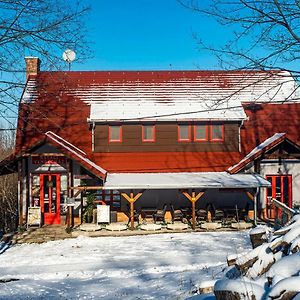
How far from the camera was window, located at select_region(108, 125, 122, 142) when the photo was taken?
19469 mm

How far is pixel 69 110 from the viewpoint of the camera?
20.4 metres

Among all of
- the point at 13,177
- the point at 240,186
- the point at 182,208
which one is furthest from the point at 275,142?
the point at 13,177

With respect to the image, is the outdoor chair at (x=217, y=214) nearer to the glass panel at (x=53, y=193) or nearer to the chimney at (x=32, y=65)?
the glass panel at (x=53, y=193)

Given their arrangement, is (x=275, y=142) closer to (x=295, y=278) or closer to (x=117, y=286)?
(x=117, y=286)

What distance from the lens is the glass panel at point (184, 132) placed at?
19.7m

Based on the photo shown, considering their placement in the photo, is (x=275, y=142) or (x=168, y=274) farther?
(x=275, y=142)

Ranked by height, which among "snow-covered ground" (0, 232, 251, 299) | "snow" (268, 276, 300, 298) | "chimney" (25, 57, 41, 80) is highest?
"chimney" (25, 57, 41, 80)

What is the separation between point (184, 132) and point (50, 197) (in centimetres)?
687

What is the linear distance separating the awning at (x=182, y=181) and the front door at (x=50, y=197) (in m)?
2.38

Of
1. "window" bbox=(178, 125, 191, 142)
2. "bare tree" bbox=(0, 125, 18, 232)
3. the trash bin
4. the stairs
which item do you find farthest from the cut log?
"bare tree" bbox=(0, 125, 18, 232)

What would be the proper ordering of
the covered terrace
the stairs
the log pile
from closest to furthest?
1. the log pile
2. the stairs
3. the covered terrace

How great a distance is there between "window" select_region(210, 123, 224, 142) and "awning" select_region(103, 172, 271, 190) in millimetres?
1960

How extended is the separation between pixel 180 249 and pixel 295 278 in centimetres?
893

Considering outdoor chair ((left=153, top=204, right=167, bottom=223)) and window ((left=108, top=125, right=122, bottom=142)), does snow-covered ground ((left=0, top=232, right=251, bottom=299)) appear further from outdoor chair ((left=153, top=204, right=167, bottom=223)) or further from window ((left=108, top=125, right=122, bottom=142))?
window ((left=108, top=125, right=122, bottom=142))
